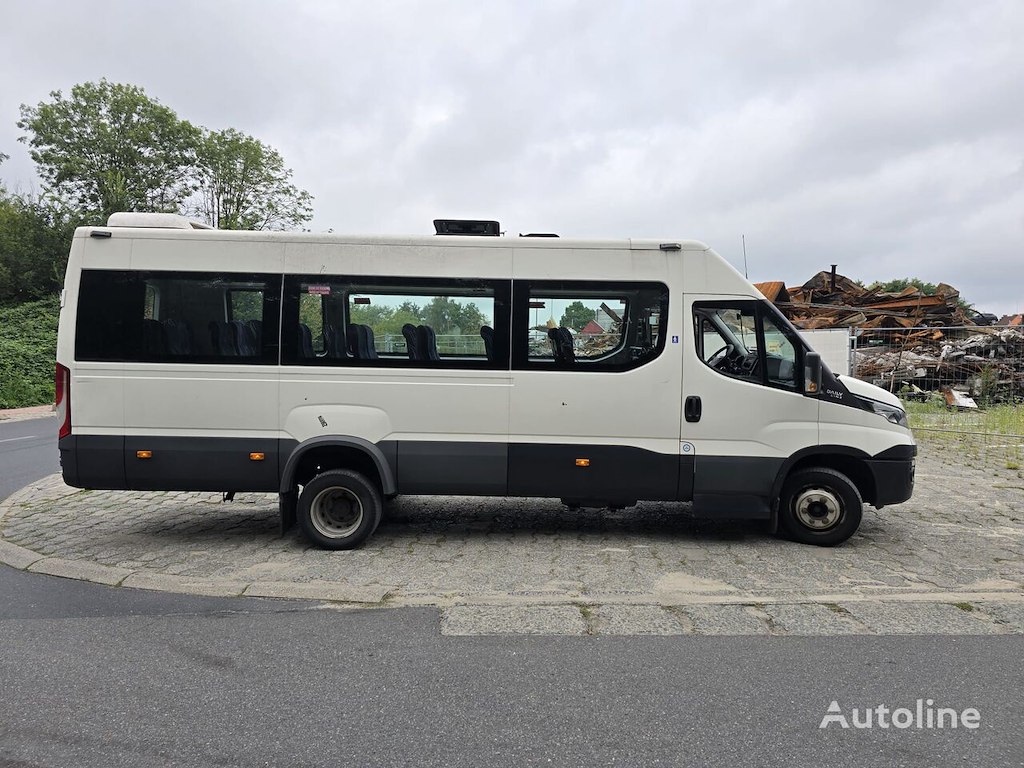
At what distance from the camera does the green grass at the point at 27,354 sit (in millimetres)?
22453

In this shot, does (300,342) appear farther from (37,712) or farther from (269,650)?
(37,712)

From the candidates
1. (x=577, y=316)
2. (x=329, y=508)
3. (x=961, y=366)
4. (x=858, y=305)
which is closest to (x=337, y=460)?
(x=329, y=508)

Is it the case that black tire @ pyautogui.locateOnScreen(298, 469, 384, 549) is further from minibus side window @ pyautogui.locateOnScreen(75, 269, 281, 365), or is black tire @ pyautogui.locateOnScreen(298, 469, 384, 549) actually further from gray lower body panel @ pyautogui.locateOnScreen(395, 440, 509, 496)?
minibus side window @ pyautogui.locateOnScreen(75, 269, 281, 365)

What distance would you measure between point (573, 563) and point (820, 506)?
2.29 metres

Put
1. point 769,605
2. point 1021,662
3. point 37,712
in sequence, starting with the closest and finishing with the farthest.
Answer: point 37,712, point 1021,662, point 769,605

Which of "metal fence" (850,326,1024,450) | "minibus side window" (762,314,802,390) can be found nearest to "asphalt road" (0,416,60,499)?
"minibus side window" (762,314,802,390)

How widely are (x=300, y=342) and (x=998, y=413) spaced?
541 inches

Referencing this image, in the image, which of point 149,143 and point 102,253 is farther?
point 149,143

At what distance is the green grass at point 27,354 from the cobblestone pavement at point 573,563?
59.1 feet

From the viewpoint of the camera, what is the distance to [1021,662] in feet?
12.3

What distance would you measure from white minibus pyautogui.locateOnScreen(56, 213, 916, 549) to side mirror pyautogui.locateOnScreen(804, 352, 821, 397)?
0.02 meters

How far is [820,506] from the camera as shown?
5.96 meters

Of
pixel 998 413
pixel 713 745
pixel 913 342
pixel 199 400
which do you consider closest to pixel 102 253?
pixel 199 400

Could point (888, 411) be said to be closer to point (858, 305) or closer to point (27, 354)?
point (858, 305)
